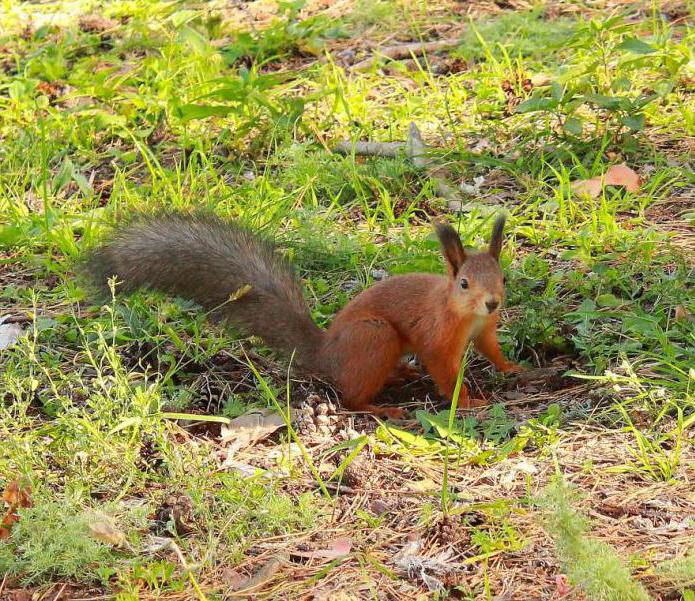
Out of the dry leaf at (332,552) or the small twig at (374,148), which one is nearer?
the dry leaf at (332,552)

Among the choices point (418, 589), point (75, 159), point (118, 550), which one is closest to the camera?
point (418, 589)

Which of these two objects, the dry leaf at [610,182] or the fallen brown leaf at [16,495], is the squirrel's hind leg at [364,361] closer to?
the fallen brown leaf at [16,495]

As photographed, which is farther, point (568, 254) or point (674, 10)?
point (674, 10)

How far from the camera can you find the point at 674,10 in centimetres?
543

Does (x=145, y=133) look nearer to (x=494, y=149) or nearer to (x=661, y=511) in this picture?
(x=494, y=149)

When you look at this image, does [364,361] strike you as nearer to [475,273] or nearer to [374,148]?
[475,273]

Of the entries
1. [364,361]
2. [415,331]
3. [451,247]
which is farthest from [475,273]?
[364,361]

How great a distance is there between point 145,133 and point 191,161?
0.48 metres

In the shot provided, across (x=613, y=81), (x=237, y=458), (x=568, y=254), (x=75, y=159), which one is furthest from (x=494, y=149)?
(x=237, y=458)

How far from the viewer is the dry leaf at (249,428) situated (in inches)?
112

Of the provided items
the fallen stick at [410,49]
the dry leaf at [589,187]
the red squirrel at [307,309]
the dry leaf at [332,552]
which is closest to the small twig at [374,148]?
the dry leaf at [589,187]

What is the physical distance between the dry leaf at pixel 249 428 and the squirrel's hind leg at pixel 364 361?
288 millimetres

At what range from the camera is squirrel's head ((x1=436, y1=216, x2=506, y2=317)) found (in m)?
3.00

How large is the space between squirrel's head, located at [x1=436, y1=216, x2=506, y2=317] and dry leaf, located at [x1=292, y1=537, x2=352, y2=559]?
934 millimetres
